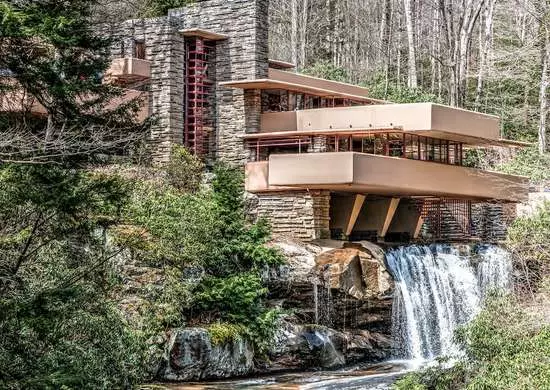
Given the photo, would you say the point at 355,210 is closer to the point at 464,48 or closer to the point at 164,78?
the point at 164,78

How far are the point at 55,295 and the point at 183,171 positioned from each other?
14.2 metres

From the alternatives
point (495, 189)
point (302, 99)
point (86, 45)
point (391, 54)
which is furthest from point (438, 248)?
point (391, 54)

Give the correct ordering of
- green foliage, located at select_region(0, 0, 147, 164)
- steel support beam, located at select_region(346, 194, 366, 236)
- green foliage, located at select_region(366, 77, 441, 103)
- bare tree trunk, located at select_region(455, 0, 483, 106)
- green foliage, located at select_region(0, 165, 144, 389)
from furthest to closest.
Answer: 1. bare tree trunk, located at select_region(455, 0, 483, 106)
2. green foliage, located at select_region(366, 77, 441, 103)
3. steel support beam, located at select_region(346, 194, 366, 236)
4. green foliage, located at select_region(0, 165, 144, 389)
5. green foliage, located at select_region(0, 0, 147, 164)

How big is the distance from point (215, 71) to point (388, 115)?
6448 millimetres

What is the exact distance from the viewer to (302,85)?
31891 millimetres

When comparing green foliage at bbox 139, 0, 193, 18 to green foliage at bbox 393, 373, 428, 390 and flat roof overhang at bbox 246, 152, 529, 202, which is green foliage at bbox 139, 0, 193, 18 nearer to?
flat roof overhang at bbox 246, 152, 529, 202

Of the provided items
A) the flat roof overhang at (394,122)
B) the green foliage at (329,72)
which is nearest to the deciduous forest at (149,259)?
the flat roof overhang at (394,122)

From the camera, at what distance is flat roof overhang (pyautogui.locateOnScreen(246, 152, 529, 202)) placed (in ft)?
84.6

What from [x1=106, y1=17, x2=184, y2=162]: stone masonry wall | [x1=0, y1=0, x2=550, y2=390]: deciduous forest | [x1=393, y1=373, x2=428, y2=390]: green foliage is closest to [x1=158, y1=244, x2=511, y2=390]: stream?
[x1=0, y1=0, x2=550, y2=390]: deciduous forest

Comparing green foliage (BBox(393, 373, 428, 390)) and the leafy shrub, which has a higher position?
the leafy shrub

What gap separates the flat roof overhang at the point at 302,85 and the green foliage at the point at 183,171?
2882 mm

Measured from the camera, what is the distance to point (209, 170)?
1191 inches

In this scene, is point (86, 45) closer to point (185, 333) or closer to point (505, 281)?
point (185, 333)

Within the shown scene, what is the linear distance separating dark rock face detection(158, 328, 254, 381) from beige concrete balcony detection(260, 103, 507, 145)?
8.46m
